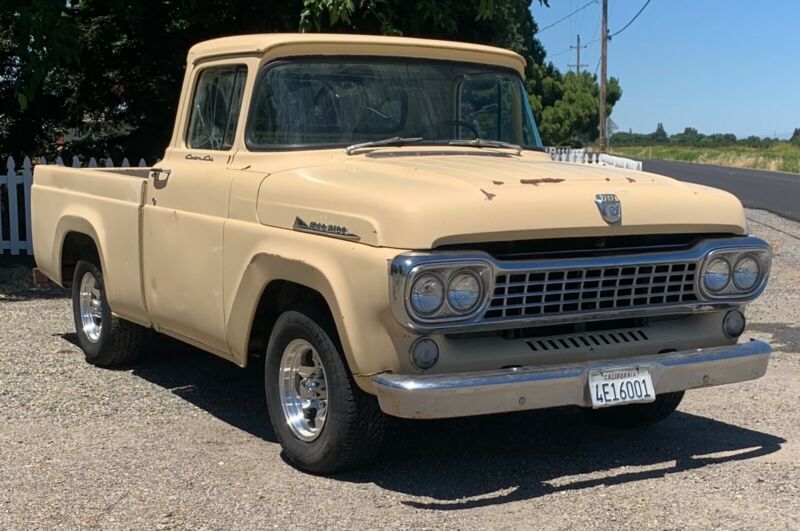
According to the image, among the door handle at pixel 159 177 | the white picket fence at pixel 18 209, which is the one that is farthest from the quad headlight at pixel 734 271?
the white picket fence at pixel 18 209

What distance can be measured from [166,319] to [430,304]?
229 cm

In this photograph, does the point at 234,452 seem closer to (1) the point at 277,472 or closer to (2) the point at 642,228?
(1) the point at 277,472

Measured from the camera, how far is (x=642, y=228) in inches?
190

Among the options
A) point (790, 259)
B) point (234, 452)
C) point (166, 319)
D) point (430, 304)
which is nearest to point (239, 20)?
point (790, 259)

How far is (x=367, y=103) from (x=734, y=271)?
2.10 m

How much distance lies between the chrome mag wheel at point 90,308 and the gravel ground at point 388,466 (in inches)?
13.3

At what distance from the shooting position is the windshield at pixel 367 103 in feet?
18.6

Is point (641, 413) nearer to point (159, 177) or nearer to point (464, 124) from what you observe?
point (464, 124)

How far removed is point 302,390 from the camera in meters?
5.12

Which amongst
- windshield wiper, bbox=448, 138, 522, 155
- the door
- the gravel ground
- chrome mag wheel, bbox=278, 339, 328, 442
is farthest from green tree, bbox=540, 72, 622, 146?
chrome mag wheel, bbox=278, 339, 328, 442

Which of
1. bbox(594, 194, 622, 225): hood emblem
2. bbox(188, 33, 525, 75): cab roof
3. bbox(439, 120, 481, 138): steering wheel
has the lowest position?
bbox(594, 194, 622, 225): hood emblem

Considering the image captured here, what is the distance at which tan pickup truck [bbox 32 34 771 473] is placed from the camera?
4434 millimetres

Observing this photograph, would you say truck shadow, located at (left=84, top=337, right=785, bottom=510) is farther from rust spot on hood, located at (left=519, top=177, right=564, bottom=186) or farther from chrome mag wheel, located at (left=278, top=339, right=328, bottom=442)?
rust spot on hood, located at (left=519, top=177, right=564, bottom=186)

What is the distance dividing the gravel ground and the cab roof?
207 cm
